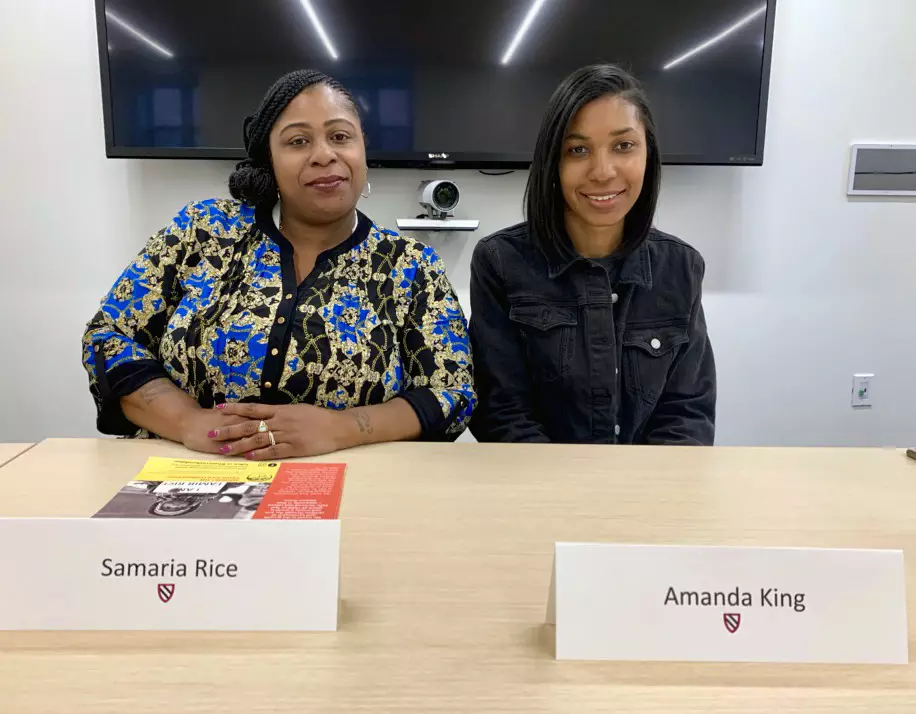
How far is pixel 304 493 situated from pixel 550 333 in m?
0.63

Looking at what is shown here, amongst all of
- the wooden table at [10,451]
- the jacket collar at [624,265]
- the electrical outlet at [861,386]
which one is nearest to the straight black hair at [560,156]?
the jacket collar at [624,265]

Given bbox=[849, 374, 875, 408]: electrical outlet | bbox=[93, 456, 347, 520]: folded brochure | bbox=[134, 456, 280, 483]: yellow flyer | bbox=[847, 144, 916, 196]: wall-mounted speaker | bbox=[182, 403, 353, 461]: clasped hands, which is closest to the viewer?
bbox=[93, 456, 347, 520]: folded brochure

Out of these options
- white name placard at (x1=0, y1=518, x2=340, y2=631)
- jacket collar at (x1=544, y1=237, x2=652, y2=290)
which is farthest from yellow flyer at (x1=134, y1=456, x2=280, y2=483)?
jacket collar at (x1=544, y1=237, x2=652, y2=290)

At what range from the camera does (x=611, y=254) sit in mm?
1316

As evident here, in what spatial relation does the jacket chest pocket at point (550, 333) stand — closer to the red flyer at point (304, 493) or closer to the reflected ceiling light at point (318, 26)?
the red flyer at point (304, 493)

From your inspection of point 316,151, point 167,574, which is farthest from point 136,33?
point 167,574

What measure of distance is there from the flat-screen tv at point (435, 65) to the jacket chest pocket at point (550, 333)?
3.41ft

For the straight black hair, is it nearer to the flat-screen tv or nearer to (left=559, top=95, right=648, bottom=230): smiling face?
(left=559, top=95, right=648, bottom=230): smiling face

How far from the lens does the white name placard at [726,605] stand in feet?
1.79

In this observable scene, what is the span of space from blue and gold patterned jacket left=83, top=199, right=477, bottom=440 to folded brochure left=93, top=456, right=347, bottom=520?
0.24 metres

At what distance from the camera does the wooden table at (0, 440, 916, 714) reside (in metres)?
0.50

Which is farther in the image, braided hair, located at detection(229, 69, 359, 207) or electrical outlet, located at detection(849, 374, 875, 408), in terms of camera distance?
electrical outlet, located at detection(849, 374, 875, 408)

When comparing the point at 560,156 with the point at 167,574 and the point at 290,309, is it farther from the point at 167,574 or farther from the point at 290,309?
the point at 167,574

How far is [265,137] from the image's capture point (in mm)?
1269
